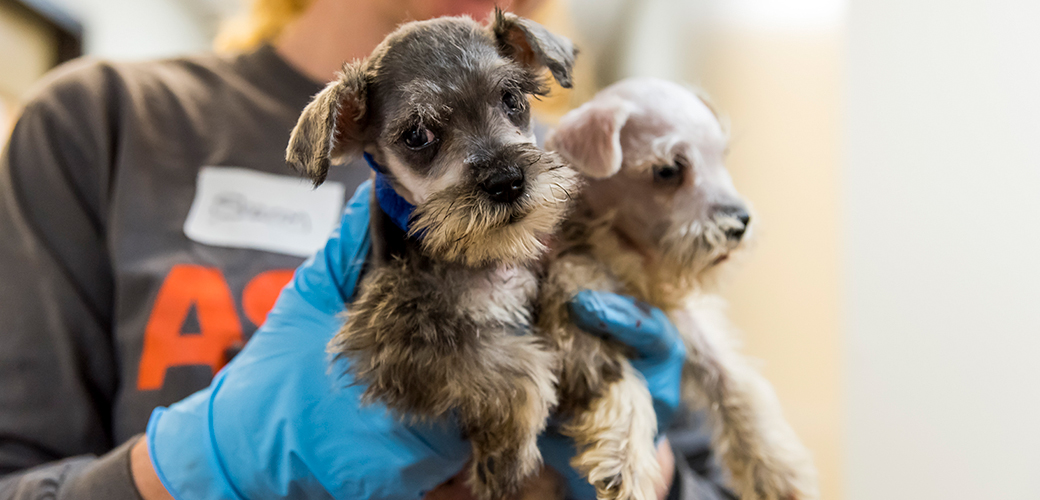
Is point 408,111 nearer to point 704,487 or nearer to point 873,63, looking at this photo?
point 704,487

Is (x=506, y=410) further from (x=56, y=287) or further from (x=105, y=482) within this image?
(x=56, y=287)

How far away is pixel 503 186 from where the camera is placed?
674mm

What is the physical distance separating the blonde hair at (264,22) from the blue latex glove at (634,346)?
1511 mm

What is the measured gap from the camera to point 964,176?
143cm

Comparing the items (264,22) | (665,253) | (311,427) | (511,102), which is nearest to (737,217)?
(665,253)

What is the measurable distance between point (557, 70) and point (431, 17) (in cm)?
21

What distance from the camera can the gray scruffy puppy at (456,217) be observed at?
69 centimetres

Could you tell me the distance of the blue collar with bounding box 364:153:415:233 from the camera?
0.84m

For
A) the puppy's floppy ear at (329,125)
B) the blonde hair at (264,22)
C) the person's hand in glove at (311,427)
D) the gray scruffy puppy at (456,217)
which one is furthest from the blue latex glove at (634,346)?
the blonde hair at (264,22)

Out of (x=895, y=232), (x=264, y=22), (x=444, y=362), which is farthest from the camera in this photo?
(x=264, y=22)

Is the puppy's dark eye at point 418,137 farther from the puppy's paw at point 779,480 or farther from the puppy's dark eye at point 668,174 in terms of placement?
the puppy's paw at point 779,480

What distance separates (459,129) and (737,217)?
0.59 metres

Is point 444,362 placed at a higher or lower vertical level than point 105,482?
higher

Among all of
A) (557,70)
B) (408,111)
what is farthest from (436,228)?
(557,70)
